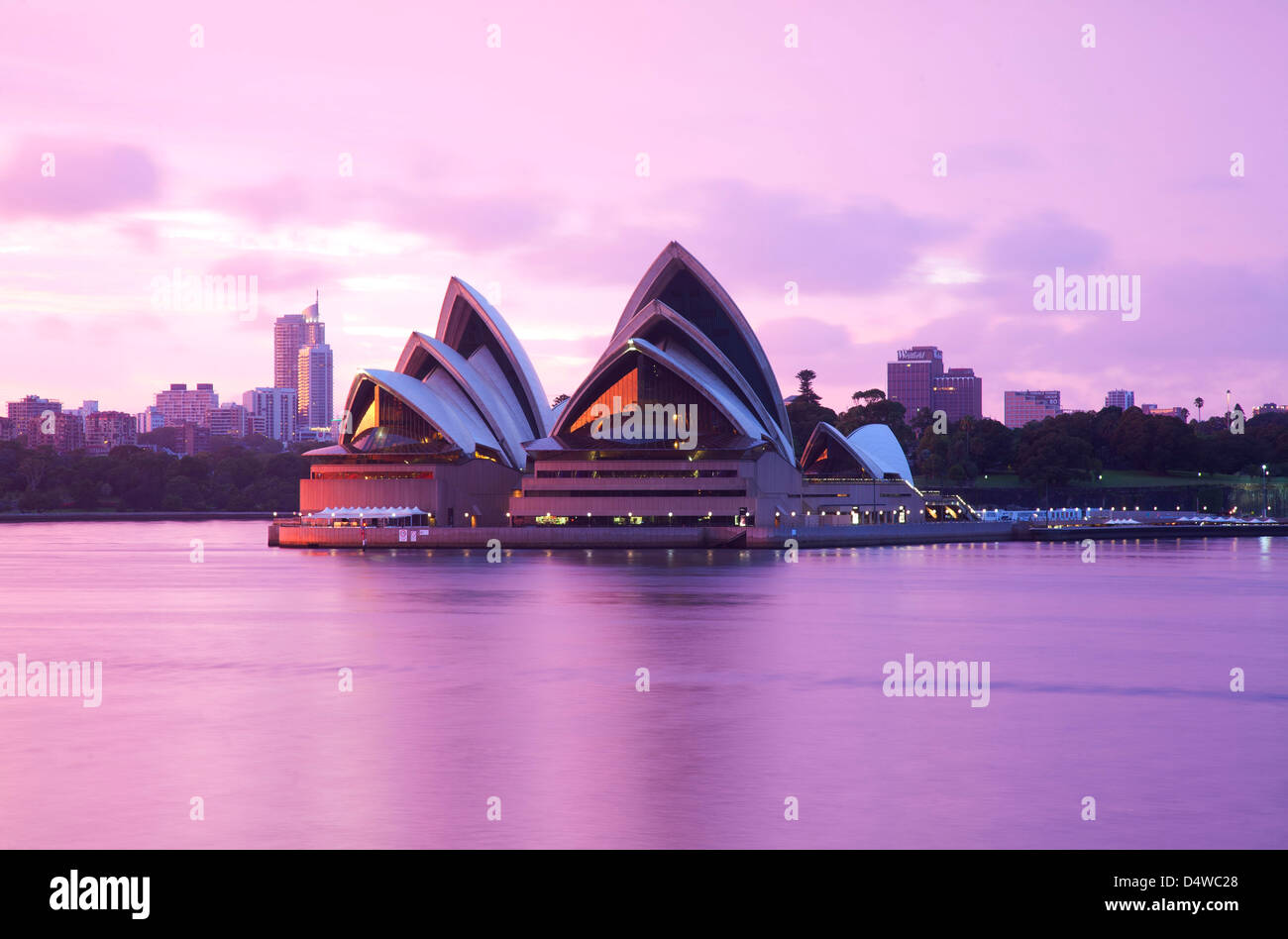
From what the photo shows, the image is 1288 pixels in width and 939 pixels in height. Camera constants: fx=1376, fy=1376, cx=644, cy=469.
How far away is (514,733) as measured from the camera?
23.0 m

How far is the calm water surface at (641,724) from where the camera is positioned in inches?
663

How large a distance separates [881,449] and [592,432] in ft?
124

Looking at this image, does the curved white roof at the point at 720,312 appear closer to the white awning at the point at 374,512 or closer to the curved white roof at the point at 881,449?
the curved white roof at the point at 881,449

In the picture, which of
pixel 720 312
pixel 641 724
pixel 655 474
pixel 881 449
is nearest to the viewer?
pixel 641 724

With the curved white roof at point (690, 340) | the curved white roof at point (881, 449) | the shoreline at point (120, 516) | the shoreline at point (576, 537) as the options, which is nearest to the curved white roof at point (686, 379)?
the curved white roof at point (690, 340)

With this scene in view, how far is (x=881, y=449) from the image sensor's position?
428 ft

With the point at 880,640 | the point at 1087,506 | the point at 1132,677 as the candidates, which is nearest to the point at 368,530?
the point at 880,640

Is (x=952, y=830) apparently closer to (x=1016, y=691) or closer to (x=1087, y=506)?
(x=1016, y=691)

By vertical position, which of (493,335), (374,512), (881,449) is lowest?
(374,512)

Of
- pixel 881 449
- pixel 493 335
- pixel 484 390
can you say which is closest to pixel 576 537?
pixel 484 390

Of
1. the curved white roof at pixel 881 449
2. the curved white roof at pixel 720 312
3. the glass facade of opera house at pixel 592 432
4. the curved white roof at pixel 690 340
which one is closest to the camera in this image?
the glass facade of opera house at pixel 592 432

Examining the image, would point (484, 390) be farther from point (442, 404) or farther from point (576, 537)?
point (576, 537)

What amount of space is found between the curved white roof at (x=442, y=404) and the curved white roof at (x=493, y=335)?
204 inches

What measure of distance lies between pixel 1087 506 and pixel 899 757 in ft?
576
